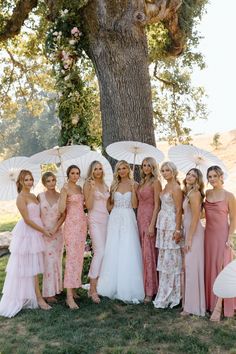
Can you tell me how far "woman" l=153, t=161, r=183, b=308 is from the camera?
6.11 metres

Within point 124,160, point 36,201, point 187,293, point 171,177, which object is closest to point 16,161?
point 36,201

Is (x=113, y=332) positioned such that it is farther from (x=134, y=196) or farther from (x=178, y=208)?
(x=134, y=196)

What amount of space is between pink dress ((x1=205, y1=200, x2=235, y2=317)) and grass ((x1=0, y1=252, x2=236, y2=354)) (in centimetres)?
51

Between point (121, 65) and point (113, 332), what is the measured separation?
4508mm

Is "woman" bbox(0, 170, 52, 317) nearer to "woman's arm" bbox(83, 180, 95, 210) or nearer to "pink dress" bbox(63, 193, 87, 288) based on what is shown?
"pink dress" bbox(63, 193, 87, 288)

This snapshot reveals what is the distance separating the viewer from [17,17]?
9.94 m

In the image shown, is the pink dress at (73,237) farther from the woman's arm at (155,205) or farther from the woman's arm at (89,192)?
the woman's arm at (155,205)

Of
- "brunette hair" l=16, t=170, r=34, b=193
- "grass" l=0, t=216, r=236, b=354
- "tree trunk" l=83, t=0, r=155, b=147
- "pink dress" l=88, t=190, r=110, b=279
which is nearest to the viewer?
"grass" l=0, t=216, r=236, b=354

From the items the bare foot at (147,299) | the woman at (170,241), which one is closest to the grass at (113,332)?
the bare foot at (147,299)

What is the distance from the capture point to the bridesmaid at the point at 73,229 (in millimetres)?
6359

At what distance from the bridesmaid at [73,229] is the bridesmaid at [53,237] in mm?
175

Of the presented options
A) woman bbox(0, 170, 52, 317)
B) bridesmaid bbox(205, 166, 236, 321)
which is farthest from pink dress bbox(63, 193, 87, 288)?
bridesmaid bbox(205, 166, 236, 321)

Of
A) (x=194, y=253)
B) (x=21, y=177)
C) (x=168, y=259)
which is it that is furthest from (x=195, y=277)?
(x=21, y=177)

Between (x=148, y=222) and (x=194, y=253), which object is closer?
(x=194, y=253)
